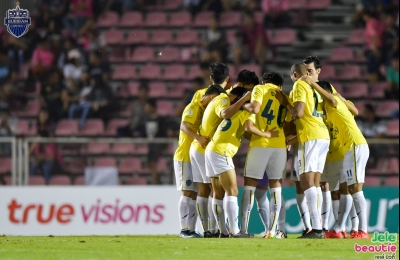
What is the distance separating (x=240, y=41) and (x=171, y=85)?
1802 mm

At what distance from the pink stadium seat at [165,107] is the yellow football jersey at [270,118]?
8.24 metres

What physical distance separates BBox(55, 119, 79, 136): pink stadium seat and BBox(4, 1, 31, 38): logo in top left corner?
3.69 m

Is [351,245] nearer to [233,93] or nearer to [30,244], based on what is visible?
[233,93]

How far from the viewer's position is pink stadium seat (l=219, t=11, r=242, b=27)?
20188 millimetres

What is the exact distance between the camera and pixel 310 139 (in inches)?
410

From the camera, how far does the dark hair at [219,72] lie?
10.8 meters

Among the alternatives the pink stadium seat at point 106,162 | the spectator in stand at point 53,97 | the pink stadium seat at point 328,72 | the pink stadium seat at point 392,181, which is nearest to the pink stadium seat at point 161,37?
the spectator in stand at point 53,97

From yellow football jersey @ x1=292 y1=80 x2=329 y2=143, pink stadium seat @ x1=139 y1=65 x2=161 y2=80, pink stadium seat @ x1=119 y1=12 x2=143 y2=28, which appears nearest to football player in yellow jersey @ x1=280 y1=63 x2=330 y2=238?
yellow football jersey @ x1=292 y1=80 x2=329 y2=143

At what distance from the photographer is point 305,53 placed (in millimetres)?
19984

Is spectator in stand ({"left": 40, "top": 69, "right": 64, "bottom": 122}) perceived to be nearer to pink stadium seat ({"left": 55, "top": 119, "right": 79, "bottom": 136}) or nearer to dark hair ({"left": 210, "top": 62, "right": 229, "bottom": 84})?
pink stadium seat ({"left": 55, "top": 119, "right": 79, "bottom": 136})

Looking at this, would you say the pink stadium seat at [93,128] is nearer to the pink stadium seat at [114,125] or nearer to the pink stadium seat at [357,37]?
the pink stadium seat at [114,125]

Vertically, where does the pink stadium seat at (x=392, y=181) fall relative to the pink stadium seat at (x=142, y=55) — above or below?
below

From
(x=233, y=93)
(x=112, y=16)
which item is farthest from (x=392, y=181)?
(x=112, y=16)

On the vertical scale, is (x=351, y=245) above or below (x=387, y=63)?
below
